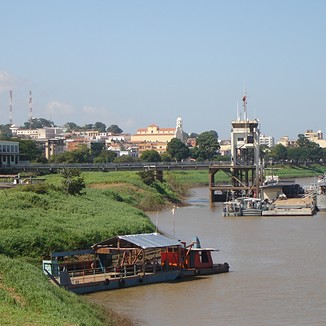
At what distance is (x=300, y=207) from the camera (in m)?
68.8

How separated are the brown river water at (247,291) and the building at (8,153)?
51.1m

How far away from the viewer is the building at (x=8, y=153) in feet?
324

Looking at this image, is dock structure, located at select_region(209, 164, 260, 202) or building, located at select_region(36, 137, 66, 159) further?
building, located at select_region(36, 137, 66, 159)

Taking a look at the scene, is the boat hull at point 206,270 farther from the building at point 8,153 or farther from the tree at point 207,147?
the tree at point 207,147

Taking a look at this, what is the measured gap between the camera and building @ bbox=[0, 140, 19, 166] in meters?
98.8

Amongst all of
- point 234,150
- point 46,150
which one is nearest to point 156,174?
point 234,150

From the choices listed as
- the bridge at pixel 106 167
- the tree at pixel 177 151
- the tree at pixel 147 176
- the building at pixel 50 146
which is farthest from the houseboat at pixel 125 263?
the building at pixel 50 146

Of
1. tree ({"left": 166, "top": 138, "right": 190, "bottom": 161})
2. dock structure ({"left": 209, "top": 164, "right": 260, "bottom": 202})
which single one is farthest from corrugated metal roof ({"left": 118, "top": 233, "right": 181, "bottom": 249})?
tree ({"left": 166, "top": 138, "right": 190, "bottom": 161})

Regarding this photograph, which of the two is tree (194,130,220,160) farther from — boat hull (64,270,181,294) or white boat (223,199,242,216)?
boat hull (64,270,181,294)

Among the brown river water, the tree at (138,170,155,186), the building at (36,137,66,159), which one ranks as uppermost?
the building at (36,137,66,159)

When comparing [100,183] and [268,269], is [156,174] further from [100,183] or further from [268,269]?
[268,269]

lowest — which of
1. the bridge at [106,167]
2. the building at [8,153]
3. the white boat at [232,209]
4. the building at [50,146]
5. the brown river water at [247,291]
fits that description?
the brown river water at [247,291]

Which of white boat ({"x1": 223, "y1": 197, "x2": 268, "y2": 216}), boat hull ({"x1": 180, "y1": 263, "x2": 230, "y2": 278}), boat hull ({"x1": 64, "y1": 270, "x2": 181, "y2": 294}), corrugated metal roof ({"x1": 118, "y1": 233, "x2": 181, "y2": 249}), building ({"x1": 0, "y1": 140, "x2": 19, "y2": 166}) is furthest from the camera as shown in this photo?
building ({"x1": 0, "y1": 140, "x2": 19, "y2": 166})

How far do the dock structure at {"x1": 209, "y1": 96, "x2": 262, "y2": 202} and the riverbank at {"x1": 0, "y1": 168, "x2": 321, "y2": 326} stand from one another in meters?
14.2
